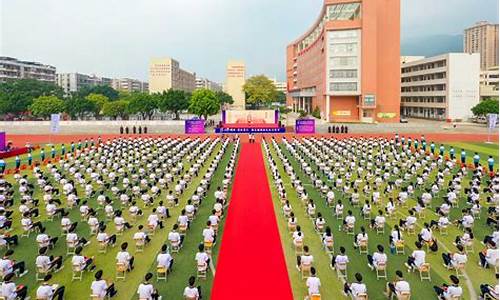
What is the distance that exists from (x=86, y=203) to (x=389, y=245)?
14.2 metres

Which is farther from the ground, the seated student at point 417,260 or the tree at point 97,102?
the tree at point 97,102

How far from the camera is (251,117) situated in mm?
57406

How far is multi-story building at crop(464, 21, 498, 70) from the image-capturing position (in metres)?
169

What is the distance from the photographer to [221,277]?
10.9 meters

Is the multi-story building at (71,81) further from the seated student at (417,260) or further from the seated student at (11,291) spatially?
the seated student at (417,260)

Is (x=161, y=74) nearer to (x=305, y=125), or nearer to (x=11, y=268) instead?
(x=305, y=125)

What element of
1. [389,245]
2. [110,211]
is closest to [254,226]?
[389,245]

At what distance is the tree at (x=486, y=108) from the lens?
6751cm

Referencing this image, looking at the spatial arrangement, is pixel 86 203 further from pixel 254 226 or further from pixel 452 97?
pixel 452 97

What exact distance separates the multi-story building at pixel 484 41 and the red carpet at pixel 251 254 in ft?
597

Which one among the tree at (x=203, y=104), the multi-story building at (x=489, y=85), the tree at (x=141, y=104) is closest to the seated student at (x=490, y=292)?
the tree at (x=203, y=104)

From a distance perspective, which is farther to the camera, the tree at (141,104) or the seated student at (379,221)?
the tree at (141,104)

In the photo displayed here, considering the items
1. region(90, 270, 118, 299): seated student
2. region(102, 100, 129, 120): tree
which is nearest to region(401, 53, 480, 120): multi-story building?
region(102, 100, 129, 120): tree

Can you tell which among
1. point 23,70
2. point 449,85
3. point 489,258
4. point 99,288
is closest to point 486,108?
point 449,85
